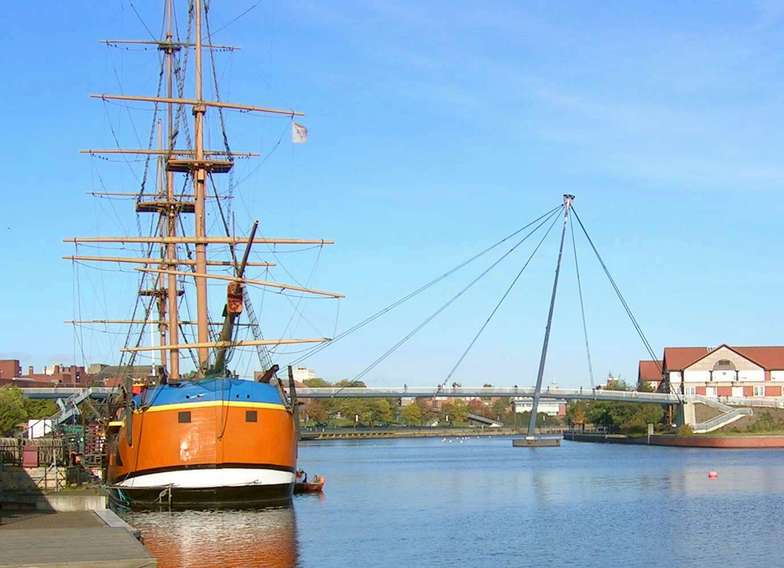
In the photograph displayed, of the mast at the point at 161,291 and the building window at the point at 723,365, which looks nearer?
the mast at the point at 161,291

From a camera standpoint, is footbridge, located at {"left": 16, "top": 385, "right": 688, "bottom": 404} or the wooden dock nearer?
the wooden dock

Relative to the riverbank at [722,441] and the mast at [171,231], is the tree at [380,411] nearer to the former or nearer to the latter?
the riverbank at [722,441]

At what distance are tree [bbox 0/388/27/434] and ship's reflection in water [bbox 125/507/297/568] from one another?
132 feet

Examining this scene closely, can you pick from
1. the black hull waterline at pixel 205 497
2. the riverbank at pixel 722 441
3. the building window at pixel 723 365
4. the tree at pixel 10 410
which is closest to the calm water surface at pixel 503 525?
the black hull waterline at pixel 205 497

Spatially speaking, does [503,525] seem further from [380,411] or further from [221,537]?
[380,411]

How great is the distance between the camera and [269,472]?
41.2m

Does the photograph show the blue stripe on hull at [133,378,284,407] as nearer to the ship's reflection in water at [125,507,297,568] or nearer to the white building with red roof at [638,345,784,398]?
the ship's reflection in water at [125,507,297,568]

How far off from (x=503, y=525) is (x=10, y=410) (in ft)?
163

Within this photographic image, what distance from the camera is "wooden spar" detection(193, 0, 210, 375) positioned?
48241 millimetres

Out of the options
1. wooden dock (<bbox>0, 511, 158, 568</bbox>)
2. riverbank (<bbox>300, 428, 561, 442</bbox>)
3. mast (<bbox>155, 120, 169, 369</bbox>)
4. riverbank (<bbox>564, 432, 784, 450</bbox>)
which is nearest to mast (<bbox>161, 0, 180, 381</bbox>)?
mast (<bbox>155, 120, 169, 369</bbox>)

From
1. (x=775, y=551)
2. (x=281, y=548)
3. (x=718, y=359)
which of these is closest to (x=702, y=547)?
(x=775, y=551)

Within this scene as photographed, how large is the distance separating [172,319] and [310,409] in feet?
421

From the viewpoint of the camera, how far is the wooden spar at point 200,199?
4824cm

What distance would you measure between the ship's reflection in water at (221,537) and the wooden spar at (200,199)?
9.01 meters
